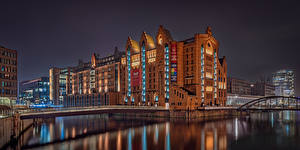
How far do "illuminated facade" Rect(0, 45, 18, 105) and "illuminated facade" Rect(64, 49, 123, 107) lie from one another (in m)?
67.3

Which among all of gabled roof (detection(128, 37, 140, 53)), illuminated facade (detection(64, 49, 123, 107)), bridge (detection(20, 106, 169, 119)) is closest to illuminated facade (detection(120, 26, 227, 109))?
gabled roof (detection(128, 37, 140, 53))

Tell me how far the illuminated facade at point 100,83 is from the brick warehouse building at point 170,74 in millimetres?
952

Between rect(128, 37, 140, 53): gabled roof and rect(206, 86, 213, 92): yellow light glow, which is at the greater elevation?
rect(128, 37, 140, 53): gabled roof

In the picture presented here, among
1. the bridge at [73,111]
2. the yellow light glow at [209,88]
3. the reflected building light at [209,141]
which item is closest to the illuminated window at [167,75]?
the yellow light glow at [209,88]

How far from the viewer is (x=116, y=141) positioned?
57125mm

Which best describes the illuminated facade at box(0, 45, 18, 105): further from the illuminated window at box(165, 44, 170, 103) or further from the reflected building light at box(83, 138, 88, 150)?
the illuminated window at box(165, 44, 170, 103)

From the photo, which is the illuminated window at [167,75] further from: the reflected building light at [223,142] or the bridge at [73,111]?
the reflected building light at [223,142]

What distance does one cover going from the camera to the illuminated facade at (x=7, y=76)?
98.2 metres

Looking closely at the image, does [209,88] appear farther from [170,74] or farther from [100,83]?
[100,83]

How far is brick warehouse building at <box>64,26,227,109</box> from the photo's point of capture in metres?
124

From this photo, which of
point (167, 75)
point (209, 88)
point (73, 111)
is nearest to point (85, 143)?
point (73, 111)

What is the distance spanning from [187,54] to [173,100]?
2746 centimetres

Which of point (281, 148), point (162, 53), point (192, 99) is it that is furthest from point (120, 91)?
point (281, 148)

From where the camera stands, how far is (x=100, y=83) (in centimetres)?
18000
